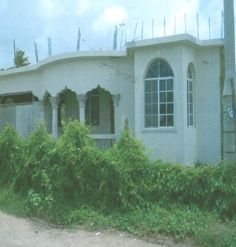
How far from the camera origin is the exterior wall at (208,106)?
17.6m

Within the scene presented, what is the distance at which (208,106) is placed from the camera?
697 inches

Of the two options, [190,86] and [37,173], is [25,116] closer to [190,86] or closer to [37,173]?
[190,86]

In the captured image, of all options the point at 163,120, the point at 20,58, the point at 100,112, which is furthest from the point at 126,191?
the point at 20,58

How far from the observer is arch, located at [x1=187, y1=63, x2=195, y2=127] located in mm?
17234

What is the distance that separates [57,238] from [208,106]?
10803 millimetres

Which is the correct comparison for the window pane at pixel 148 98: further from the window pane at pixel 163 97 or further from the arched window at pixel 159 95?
the window pane at pixel 163 97

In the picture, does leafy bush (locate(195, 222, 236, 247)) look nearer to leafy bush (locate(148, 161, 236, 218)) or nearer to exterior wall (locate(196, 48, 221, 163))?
leafy bush (locate(148, 161, 236, 218))

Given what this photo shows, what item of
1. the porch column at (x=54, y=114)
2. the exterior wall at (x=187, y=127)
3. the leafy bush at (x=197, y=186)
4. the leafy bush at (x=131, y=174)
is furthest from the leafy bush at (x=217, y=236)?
the porch column at (x=54, y=114)

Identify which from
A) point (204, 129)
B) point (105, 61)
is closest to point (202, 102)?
point (204, 129)

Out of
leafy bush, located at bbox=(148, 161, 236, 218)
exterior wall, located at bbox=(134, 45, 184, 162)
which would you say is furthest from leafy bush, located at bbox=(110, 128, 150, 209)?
exterior wall, located at bbox=(134, 45, 184, 162)

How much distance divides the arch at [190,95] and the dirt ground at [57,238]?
30.7ft

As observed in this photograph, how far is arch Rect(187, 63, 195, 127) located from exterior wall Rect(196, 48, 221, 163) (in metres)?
0.20

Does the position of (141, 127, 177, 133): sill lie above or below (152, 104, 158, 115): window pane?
below

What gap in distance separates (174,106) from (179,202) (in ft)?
27.9
